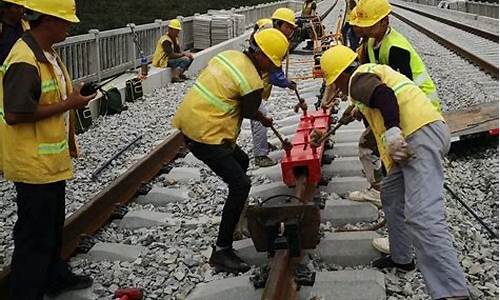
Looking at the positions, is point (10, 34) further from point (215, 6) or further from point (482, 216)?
point (215, 6)

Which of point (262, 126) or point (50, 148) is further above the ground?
point (50, 148)

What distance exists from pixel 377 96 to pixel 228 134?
1.30 meters

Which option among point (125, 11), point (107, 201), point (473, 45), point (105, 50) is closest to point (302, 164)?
point (107, 201)

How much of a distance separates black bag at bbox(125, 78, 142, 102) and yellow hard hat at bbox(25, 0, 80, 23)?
7.28 metres

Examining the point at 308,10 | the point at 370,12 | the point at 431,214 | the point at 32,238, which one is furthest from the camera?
the point at 308,10

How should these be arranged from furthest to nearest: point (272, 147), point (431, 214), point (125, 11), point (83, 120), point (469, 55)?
point (125, 11), point (469, 55), point (83, 120), point (272, 147), point (431, 214)

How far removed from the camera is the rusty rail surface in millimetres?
4820

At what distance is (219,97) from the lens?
453cm

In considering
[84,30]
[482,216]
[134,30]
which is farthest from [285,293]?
[84,30]

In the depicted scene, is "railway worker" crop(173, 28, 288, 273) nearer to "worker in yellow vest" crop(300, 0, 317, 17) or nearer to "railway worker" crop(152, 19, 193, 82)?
"railway worker" crop(152, 19, 193, 82)

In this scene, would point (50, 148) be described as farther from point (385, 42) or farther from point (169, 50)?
point (169, 50)

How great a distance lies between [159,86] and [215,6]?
25918 millimetres

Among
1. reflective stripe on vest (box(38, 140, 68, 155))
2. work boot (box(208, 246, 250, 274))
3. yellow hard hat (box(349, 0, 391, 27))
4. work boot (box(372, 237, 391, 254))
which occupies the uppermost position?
yellow hard hat (box(349, 0, 391, 27))

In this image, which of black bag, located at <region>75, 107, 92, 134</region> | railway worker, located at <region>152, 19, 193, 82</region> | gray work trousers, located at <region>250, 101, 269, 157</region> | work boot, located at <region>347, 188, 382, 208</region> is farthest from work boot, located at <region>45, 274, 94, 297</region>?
railway worker, located at <region>152, 19, 193, 82</region>
